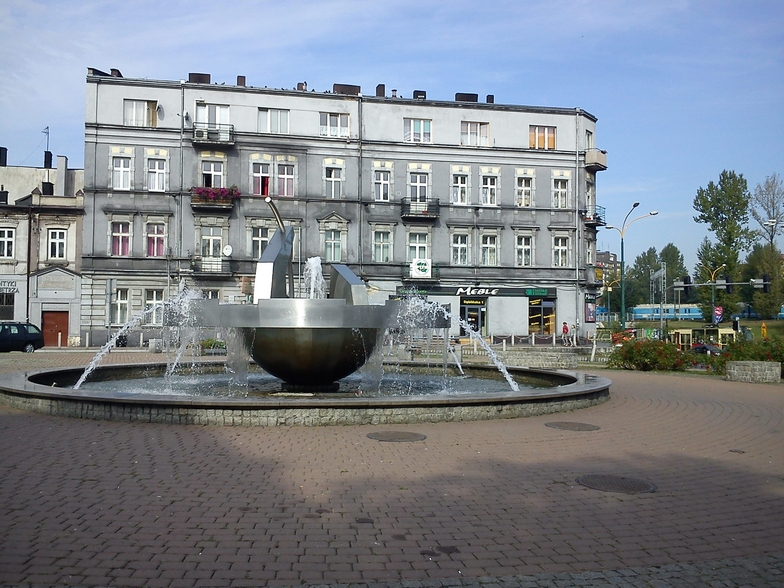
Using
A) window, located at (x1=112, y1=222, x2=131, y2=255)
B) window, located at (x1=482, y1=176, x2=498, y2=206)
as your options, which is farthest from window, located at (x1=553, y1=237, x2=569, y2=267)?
window, located at (x1=112, y1=222, x2=131, y2=255)

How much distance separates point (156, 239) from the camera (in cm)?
4312

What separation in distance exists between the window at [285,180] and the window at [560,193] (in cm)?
1785

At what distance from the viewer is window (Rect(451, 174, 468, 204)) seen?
46781 mm

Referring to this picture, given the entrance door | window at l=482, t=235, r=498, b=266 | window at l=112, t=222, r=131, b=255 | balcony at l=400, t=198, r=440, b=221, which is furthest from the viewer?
window at l=482, t=235, r=498, b=266

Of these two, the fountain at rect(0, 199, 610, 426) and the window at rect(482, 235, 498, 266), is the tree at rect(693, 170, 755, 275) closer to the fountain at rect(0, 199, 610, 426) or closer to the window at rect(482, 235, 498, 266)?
the window at rect(482, 235, 498, 266)

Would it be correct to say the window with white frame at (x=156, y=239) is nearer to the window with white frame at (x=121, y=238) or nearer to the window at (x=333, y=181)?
the window with white frame at (x=121, y=238)

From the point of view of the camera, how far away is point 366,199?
149 ft

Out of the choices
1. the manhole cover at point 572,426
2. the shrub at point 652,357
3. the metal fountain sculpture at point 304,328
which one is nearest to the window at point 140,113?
the shrub at point 652,357

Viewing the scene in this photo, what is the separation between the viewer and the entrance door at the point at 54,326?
4347cm

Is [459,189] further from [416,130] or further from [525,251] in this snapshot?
[525,251]

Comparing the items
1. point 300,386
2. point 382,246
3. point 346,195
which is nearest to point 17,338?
point 346,195

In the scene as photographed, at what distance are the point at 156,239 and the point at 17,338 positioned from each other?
11936 mm

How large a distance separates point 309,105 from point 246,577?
140 ft

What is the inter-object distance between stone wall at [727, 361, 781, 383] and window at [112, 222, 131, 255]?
3504 cm
